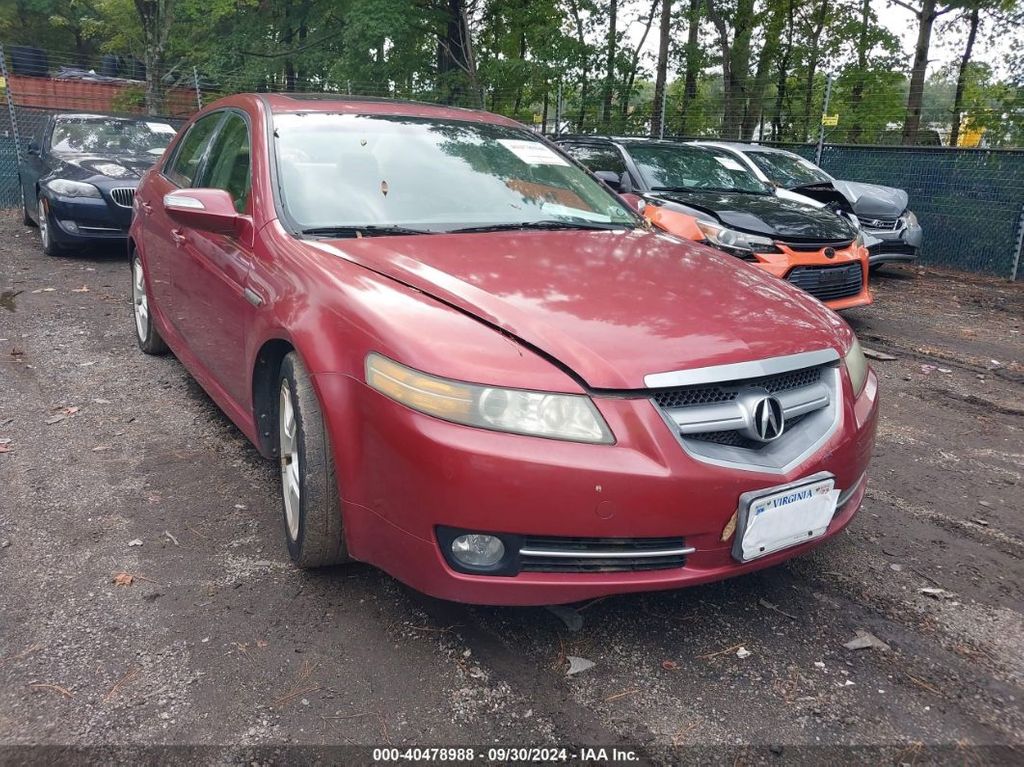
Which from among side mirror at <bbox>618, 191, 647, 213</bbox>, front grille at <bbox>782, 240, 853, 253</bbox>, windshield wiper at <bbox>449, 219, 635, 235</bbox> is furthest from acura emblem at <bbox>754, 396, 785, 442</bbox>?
front grille at <bbox>782, 240, 853, 253</bbox>

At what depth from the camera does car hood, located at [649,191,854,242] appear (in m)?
6.47

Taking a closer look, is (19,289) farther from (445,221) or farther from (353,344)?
(353,344)

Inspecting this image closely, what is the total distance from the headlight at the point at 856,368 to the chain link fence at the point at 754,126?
8.84m

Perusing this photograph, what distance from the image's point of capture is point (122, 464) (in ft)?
12.1

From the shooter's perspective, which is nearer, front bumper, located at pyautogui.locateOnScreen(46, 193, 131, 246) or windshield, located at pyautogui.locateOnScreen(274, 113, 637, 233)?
windshield, located at pyautogui.locateOnScreen(274, 113, 637, 233)

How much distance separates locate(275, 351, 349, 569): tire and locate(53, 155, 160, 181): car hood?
705cm

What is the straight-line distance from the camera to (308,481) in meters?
2.50

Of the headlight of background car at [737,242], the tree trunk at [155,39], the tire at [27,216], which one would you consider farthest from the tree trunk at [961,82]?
the tree trunk at [155,39]

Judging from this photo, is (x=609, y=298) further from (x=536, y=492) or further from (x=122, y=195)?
(x=122, y=195)

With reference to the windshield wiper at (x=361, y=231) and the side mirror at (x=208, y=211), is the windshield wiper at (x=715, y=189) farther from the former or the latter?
the side mirror at (x=208, y=211)

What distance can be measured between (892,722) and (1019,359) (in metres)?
5.26

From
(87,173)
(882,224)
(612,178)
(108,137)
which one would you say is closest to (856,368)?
(612,178)

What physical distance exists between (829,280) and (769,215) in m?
0.77

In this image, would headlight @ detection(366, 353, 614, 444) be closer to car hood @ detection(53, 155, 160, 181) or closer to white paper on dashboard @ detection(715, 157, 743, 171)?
white paper on dashboard @ detection(715, 157, 743, 171)
